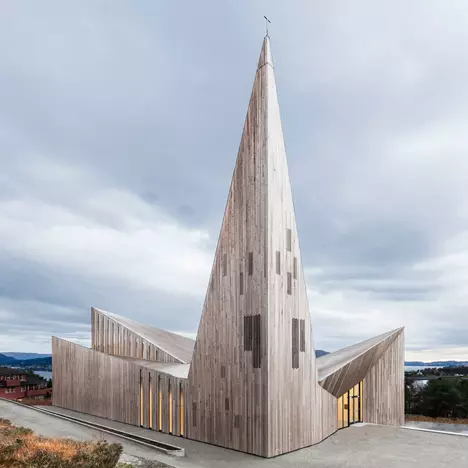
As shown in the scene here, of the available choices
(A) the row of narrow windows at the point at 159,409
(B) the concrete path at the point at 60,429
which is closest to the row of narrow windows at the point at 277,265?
(A) the row of narrow windows at the point at 159,409

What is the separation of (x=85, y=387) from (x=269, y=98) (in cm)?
1656

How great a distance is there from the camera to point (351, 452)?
13766mm

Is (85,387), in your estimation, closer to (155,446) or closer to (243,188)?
(155,446)

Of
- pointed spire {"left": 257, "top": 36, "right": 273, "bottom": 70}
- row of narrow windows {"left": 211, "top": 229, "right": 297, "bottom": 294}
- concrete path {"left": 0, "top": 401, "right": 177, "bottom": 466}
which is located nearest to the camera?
concrete path {"left": 0, "top": 401, "right": 177, "bottom": 466}

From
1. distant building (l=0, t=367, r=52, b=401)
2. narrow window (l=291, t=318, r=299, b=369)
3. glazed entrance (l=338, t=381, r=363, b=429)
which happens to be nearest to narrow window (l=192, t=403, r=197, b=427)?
narrow window (l=291, t=318, r=299, b=369)

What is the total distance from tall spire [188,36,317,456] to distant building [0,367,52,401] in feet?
122

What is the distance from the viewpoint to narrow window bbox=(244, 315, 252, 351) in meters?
13.6

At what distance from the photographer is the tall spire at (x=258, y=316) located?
1324cm

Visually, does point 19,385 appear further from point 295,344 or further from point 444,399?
point 295,344

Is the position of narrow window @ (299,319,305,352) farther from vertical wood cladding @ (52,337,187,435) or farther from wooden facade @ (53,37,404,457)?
vertical wood cladding @ (52,337,187,435)

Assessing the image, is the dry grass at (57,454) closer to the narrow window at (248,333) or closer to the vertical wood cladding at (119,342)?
the narrow window at (248,333)

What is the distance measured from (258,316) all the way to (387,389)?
10.2 metres

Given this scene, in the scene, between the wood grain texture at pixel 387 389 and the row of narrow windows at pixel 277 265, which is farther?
the wood grain texture at pixel 387 389

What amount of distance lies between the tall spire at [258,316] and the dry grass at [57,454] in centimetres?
567
